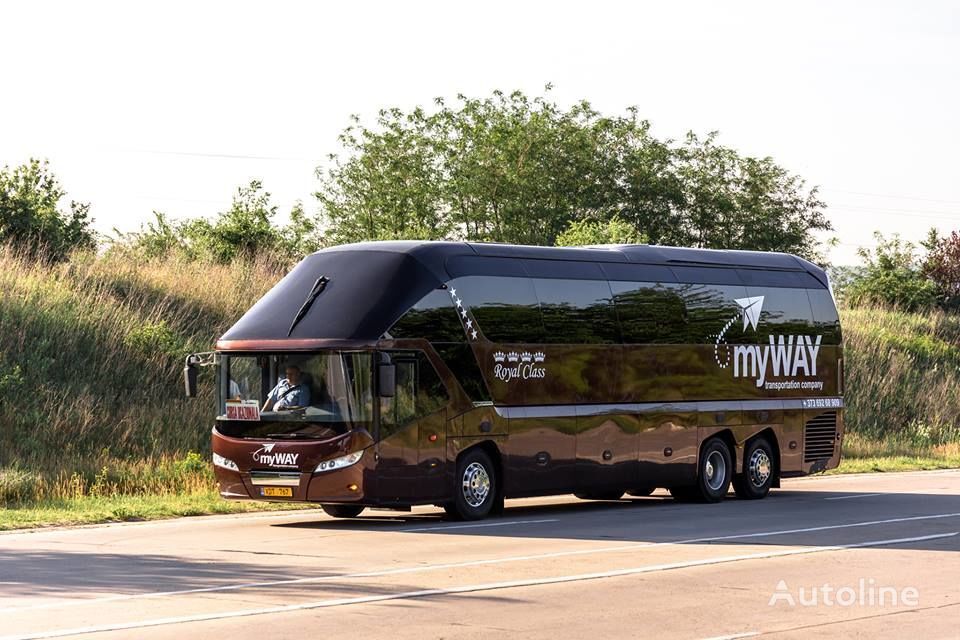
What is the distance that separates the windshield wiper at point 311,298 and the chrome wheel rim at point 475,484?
9.97 feet

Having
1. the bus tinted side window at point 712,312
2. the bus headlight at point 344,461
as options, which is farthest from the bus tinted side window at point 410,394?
the bus tinted side window at point 712,312

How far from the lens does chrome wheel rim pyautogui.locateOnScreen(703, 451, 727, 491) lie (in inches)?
1019

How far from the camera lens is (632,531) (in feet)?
64.9

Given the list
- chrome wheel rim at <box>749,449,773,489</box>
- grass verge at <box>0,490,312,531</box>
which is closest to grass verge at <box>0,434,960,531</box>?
grass verge at <box>0,490,312,531</box>

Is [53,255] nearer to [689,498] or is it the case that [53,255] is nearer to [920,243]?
[689,498]

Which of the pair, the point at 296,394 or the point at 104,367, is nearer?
the point at 296,394

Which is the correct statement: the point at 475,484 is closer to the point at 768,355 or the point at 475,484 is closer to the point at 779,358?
the point at 768,355

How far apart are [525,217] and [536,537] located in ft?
162

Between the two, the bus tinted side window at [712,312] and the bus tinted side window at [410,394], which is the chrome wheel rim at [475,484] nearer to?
the bus tinted side window at [410,394]

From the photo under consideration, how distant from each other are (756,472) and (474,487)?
6990 mm

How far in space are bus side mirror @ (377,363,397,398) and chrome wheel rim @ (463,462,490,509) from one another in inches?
75.8

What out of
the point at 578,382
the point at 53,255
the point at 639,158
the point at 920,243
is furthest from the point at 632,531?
the point at 920,243

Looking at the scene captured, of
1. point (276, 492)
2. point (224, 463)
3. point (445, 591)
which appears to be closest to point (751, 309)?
point (276, 492)

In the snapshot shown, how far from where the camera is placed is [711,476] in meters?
25.9
